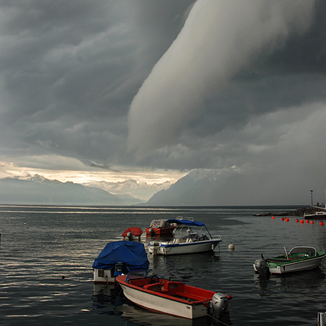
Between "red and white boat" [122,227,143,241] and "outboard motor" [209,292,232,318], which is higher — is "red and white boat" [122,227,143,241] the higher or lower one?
the lower one

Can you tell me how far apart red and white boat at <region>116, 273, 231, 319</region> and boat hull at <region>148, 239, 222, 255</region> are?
56.1 ft

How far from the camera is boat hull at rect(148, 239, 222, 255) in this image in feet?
127

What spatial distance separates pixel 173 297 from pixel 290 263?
50.2ft

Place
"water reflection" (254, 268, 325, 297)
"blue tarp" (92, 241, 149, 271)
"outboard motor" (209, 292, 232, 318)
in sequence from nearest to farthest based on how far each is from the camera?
"outboard motor" (209, 292, 232, 318) < "water reflection" (254, 268, 325, 297) < "blue tarp" (92, 241, 149, 271)

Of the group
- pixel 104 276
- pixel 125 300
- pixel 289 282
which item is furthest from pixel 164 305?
pixel 289 282

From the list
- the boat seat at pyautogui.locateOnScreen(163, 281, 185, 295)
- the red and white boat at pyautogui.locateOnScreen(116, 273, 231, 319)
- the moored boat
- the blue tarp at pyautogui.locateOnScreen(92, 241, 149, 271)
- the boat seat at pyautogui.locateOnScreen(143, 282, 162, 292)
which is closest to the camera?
the red and white boat at pyautogui.locateOnScreen(116, 273, 231, 319)

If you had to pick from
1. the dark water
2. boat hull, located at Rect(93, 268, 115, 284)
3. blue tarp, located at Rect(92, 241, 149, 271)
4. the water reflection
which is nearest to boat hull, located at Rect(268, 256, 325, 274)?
the water reflection

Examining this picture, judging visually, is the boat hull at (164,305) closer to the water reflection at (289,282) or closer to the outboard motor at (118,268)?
the outboard motor at (118,268)

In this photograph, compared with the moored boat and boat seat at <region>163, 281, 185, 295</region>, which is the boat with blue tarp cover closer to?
boat seat at <region>163, 281, 185, 295</region>

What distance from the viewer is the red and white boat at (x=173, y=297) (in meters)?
16.8

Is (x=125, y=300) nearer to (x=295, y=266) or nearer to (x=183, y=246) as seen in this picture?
(x=295, y=266)

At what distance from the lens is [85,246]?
47.5 m

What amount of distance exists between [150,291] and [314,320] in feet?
30.0

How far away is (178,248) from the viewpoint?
39.2 m
